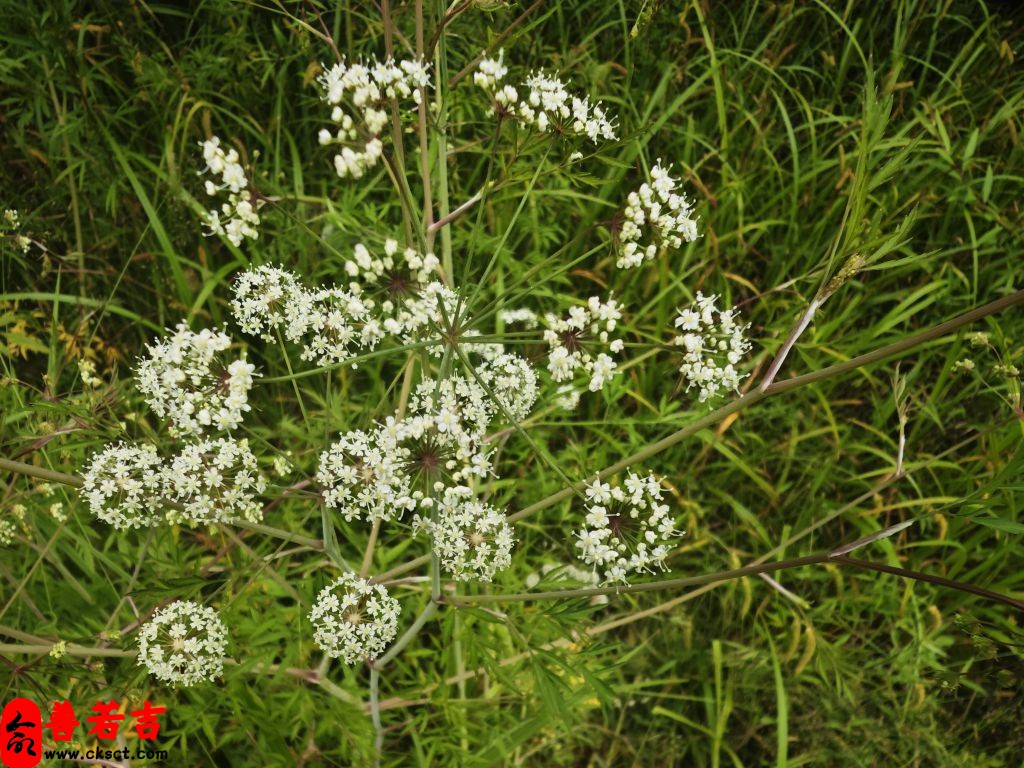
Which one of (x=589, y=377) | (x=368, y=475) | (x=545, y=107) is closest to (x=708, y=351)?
(x=545, y=107)

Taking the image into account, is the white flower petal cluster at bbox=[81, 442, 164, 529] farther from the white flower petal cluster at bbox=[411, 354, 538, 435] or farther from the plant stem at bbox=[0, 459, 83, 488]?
the white flower petal cluster at bbox=[411, 354, 538, 435]

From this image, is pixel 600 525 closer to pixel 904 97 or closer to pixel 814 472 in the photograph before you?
pixel 814 472

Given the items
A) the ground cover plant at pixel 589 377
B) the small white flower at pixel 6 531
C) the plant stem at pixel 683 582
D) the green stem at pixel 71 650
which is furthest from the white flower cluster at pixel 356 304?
the small white flower at pixel 6 531

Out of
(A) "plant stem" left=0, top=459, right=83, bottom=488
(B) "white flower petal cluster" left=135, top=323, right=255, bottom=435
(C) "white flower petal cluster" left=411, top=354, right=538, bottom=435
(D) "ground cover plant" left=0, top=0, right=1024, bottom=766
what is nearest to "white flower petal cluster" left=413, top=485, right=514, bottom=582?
(C) "white flower petal cluster" left=411, top=354, right=538, bottom=435

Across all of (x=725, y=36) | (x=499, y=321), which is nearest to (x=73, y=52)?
(x=499, y=321)

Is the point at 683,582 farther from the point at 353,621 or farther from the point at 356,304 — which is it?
the point at 356,304

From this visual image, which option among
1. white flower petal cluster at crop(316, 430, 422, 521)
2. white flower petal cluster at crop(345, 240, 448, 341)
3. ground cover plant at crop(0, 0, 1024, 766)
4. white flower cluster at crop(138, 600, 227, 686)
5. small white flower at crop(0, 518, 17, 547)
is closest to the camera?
white flower petal cluster at crop(345, 240, 448, 341)
